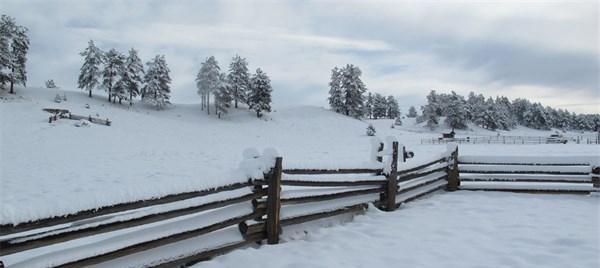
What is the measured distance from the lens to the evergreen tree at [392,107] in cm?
12175

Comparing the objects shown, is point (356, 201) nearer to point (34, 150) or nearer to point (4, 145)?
point (34, 150)

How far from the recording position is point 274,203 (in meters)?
5.50

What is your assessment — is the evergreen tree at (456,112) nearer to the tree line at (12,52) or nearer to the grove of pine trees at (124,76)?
the grove of pine trees at (124,76)

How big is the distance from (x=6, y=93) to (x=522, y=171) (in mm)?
53991

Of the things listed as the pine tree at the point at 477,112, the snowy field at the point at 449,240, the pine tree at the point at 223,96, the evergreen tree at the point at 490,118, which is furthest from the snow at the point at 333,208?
the evergreen tree at the point at 490,118

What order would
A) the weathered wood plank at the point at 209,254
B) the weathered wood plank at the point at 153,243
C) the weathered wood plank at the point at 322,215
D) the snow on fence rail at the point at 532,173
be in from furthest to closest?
the snow on fence rail at the point at 532,173
the weathered wood plank at the point at 322,215
the weathered wood plank at the point at 209,254
the weathered wood plank at the point at 153,243

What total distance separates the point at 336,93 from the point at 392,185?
68570 mm

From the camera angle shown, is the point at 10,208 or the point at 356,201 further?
the point at 356,201

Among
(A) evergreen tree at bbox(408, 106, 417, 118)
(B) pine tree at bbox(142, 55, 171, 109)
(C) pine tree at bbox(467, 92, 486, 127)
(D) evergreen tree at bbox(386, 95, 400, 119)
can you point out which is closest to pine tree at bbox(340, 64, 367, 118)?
(C) pine tree at bbox(467, 92, 486, 127)

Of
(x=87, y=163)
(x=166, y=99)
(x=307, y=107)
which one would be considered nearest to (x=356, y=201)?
(x=87, y=163)

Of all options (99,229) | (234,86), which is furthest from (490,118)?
(99,229)

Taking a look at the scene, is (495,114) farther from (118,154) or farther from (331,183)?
(331,183)

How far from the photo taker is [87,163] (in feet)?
53.5

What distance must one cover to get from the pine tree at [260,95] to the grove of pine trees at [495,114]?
40981mm
